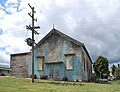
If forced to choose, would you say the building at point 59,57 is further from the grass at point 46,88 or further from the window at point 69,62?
the grass at point 46,88

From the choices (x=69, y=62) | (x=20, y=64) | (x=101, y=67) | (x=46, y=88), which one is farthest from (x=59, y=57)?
(x=101, y=67)

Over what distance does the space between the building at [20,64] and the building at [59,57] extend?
2.12m

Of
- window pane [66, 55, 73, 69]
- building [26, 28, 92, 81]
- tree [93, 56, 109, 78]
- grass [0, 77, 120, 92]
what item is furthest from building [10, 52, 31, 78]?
tree [93, 56, 109, 78]

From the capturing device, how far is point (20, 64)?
44.4 metres

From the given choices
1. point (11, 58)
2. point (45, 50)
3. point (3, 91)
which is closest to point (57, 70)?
point (45, 50)

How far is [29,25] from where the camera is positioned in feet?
102

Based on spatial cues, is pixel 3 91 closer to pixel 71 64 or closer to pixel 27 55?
pixel 71 64

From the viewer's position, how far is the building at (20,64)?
43.9 m

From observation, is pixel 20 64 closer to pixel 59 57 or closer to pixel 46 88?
pixel 59 57

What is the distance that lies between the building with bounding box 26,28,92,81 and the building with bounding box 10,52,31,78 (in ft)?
6.96

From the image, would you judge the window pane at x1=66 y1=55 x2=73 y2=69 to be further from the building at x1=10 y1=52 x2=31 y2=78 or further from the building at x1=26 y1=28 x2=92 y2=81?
the building at x1=10 y1=52 x2=31 y2=78

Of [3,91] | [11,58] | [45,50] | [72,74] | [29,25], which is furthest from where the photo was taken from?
[11,58]

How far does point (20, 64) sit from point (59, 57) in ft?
24.8

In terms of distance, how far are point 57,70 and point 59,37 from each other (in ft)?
16.8
